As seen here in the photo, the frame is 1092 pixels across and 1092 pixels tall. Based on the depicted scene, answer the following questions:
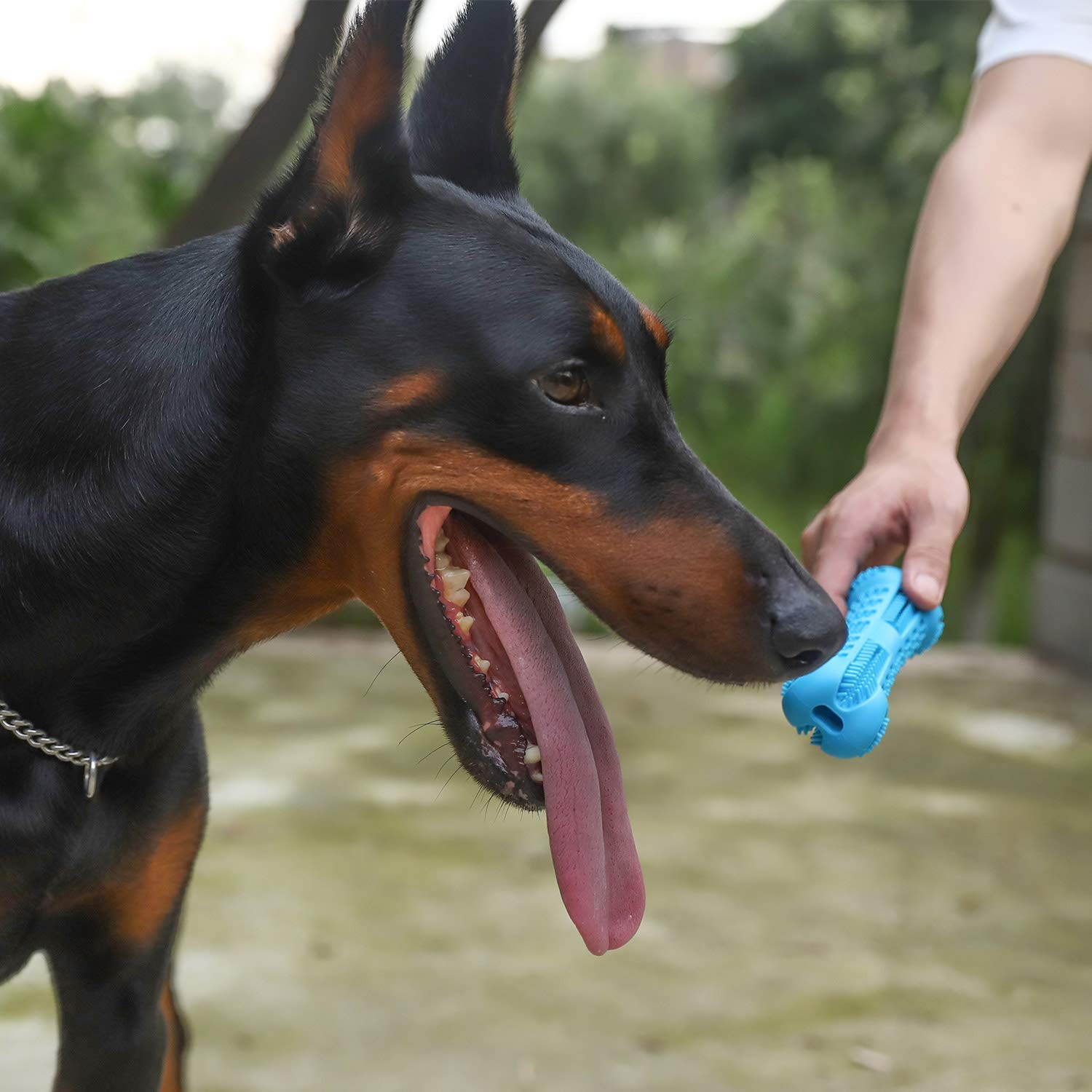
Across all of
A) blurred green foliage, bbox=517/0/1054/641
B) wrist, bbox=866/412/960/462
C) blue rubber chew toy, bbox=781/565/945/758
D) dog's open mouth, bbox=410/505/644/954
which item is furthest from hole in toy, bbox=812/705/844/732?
blurred green foliage, bbox=517/0/1054/641

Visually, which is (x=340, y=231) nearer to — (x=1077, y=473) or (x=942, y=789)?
(x=942, y=789)

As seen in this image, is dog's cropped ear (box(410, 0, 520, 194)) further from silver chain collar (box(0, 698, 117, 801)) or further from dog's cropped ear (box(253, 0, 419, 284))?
silver chain collar (box(0, 698, 117, 801))

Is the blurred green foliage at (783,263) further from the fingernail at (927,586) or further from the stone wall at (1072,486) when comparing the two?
the fingernail at (927,586)

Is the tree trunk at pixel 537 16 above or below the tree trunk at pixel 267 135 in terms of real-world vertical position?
above

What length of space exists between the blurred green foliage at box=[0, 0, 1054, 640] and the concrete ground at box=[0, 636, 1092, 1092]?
2.23 metres

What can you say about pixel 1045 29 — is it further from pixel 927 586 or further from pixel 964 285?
pixel 927 586

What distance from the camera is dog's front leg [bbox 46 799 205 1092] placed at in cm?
209

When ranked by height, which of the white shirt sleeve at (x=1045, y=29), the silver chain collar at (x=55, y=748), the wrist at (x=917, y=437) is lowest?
the silver chain collar at (x=55, y=748)

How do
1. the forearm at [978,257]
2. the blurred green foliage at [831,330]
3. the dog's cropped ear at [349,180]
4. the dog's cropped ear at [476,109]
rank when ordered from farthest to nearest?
the blurred green foliage at [831,330] < the forearm at [978,257] < the dog's cropped ear at [476,109] < the dog's cropped ear at [349,180]

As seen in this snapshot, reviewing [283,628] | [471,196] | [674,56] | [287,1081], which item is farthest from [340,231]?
[674,56]

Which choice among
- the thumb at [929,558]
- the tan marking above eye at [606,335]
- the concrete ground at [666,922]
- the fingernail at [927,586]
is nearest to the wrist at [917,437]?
the thumb at [929,558]

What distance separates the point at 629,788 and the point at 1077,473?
307 cm

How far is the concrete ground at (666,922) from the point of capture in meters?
3.04

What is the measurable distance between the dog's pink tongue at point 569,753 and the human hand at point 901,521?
0.45 m
